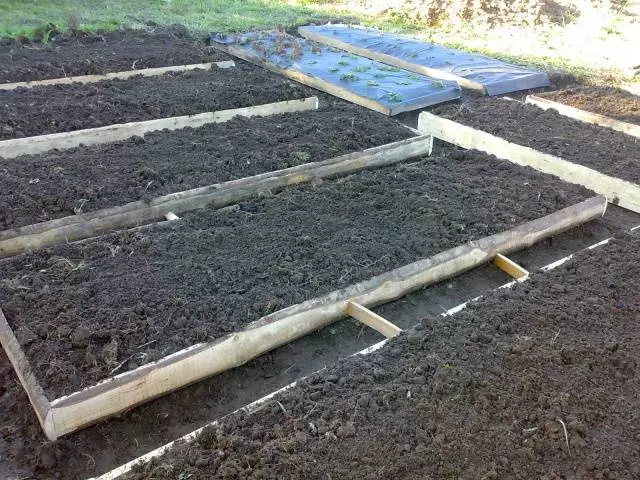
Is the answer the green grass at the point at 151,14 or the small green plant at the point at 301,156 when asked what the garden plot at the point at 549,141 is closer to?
the small green plant at the point at 301,156

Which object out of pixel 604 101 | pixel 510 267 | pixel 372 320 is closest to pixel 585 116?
pixel 604 101

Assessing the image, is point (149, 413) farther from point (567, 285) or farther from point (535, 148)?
point (535, 148)

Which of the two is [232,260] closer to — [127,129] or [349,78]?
[127,129]

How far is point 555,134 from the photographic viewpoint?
6.59 meters

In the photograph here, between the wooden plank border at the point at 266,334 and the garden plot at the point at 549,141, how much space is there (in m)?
1.08

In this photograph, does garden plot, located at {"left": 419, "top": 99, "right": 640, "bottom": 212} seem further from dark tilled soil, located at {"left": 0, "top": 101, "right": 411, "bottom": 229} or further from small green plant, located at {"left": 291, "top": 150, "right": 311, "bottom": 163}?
small green plant, located at {"left": 291, "top": 150, "right": 311, "bottom": 163}

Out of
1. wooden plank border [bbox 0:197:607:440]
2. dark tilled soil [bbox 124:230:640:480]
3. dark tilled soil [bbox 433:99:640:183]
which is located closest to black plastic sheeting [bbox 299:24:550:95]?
dark tilled soil [bbox 433:99:640:183]

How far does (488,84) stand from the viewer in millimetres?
8188

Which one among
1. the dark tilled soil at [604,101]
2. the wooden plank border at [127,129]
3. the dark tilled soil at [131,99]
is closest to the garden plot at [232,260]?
the wooden plank border at [127,129]

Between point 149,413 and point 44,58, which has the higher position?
point 44,58

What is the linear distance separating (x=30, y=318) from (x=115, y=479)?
1346 mm

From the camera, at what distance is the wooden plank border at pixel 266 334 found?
2.93m

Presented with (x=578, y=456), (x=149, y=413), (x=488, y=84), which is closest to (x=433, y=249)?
(x=578, y=456)

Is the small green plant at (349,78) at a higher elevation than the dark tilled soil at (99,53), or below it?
below
